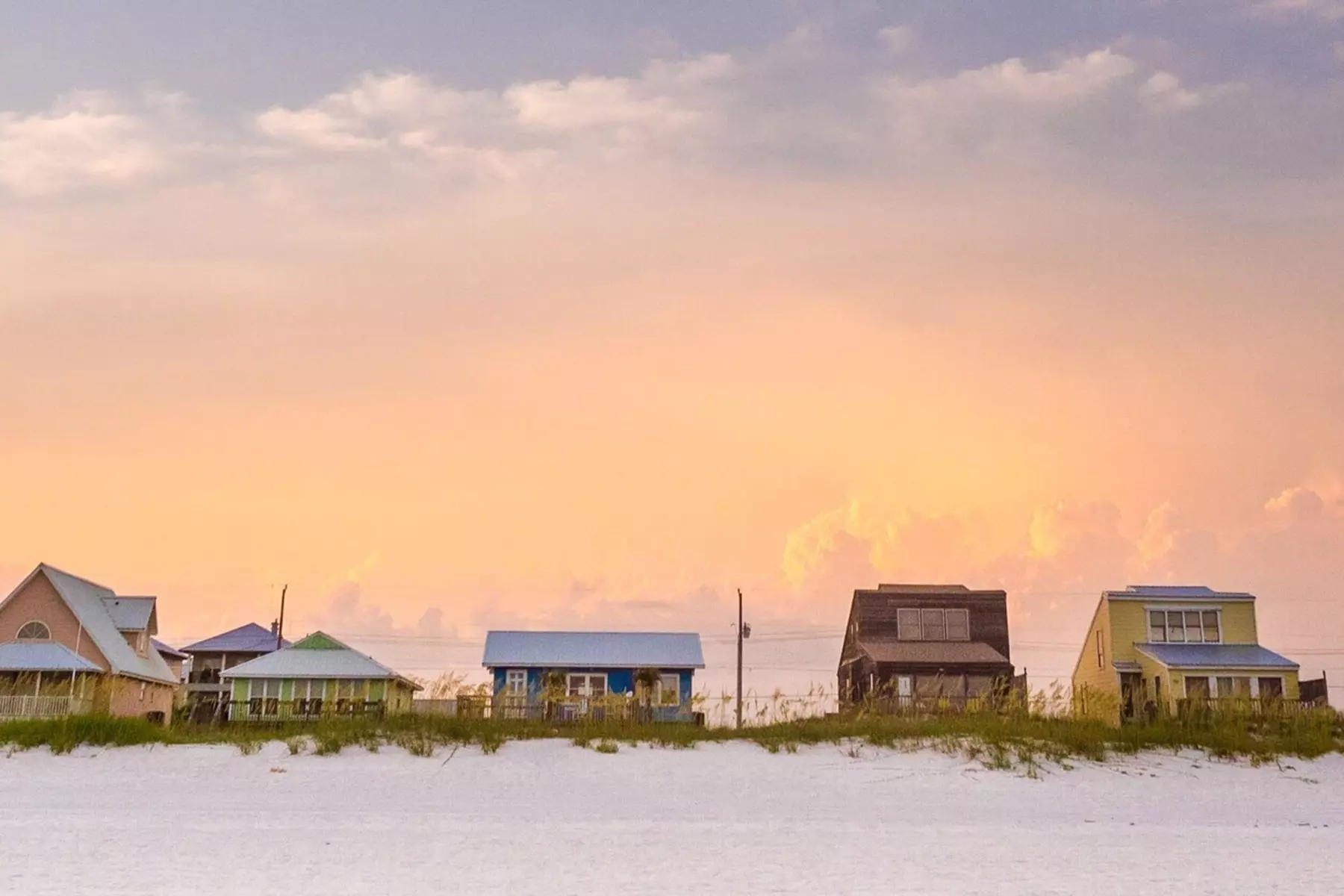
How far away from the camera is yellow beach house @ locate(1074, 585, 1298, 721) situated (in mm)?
37062

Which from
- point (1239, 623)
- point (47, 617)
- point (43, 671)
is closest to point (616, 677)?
point (43, 671)

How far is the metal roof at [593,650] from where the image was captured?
1660 inches

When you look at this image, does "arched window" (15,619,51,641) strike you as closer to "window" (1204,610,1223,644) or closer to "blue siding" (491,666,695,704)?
"blue siding" (491,666,695,704)

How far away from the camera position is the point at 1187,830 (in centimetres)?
1636

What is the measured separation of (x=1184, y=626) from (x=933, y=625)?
998 centimetres

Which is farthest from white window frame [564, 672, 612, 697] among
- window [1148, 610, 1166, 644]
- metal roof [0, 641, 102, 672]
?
window [1148, 610, 1166, 644]

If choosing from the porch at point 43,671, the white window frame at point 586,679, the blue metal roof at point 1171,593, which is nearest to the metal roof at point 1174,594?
the blue metal roof at point 1171,593

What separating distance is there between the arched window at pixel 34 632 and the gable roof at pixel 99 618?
1047mm

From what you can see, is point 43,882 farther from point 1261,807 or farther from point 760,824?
point 1261,807

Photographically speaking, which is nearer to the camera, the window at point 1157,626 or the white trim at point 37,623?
the window at point 1157,626

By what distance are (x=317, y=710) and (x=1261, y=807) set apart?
2107cm

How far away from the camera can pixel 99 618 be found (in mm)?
43594

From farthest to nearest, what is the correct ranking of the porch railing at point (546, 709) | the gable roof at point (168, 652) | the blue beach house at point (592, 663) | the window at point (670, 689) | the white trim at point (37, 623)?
1. the gable roof at point (168, 652)
2. the blue beach house at point (592, 663)
3. the white trim at point (37, 623)
4. the window at point (670, 689)
5. the porch railing at point (546, 709)

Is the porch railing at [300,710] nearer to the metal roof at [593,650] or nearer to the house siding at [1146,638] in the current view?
the metal roof at [593,650]
